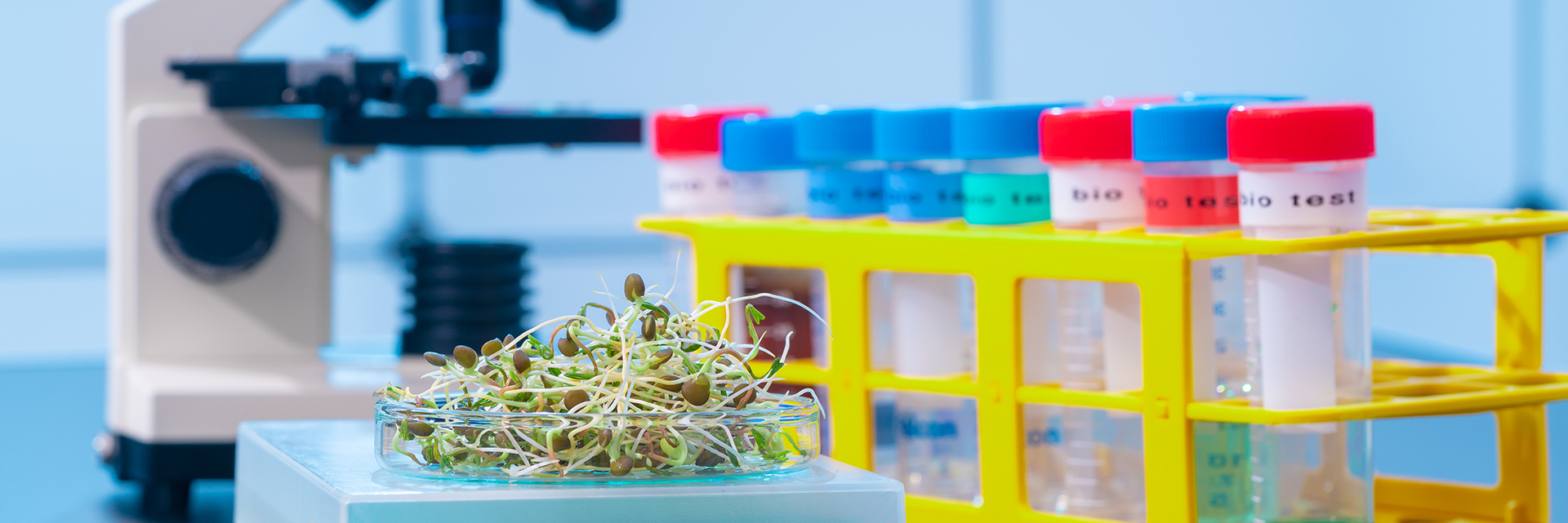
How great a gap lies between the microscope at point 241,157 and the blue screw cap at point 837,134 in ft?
1.23

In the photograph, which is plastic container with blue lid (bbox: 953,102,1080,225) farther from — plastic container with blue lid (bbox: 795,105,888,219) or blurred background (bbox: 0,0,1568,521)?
blurred background (bbox: 0,0,1568,521)

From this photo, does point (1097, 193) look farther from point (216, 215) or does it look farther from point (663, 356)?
point (216, 215)

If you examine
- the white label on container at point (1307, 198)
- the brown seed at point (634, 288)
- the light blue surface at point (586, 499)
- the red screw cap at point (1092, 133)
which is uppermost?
the red screw cap at point (1092, 133)

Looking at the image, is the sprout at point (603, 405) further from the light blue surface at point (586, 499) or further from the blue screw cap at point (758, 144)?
the blue screw cap at point (758, 144)

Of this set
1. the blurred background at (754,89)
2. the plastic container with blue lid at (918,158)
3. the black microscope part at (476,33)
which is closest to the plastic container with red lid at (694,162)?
the plastic container with blue lid at (918,158)

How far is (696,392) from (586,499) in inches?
2.3

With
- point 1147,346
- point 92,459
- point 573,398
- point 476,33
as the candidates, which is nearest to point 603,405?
point 573,398

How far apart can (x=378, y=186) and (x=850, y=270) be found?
3.02m

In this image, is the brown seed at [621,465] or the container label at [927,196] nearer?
the brown seed at [621,465]

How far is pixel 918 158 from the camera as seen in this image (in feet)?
2.91

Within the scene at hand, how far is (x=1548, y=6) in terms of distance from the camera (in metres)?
2.89

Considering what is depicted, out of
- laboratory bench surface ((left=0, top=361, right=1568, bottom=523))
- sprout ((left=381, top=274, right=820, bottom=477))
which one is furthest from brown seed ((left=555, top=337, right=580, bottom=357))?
laboratory bench surface ((left=0, top=361, right=1568, bottom=523))

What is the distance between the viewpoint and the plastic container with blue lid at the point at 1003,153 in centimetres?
84

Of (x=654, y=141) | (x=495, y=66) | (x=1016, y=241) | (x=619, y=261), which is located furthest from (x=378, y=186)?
(x=1016, y=241)
